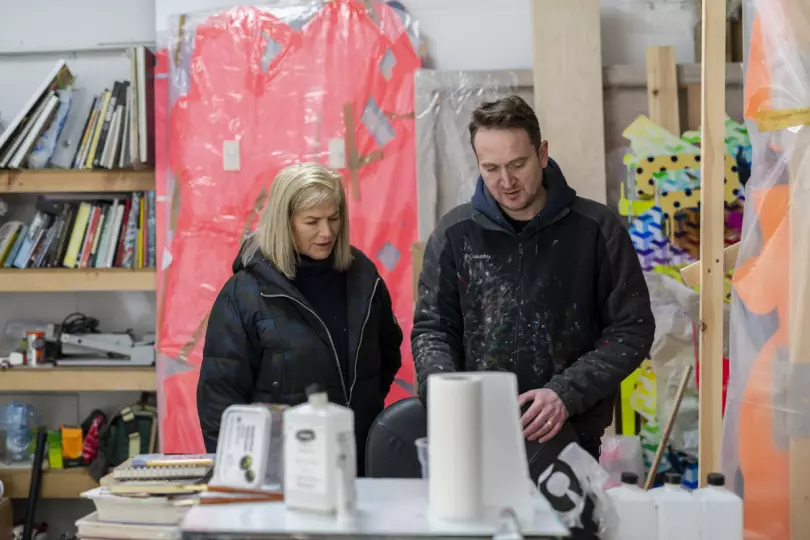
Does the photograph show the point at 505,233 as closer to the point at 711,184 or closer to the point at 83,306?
the point at 711,184

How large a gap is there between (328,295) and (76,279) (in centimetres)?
166

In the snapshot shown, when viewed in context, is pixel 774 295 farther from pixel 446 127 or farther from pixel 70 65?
pixel 70 65

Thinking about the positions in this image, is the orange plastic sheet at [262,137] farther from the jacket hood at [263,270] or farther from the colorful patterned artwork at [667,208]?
the jacket hood at [263,270]

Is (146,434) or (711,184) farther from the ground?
(711,184)

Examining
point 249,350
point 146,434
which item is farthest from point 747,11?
point 146,434

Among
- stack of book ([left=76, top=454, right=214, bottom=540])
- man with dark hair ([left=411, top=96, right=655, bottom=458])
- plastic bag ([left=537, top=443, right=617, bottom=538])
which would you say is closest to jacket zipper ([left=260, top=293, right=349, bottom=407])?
man with dark hair ([left=411, top=96, right=655, bottom=458])

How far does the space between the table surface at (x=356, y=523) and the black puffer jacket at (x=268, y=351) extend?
86 centimetres

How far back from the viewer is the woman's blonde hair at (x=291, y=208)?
215 centimetres

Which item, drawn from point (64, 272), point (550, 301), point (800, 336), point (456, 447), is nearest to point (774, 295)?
point (800, 336)

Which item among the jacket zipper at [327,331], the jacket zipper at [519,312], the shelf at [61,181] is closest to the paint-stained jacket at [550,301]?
the jacket zipper at [519,312]

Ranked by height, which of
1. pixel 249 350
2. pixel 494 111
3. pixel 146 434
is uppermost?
pixel 494 111

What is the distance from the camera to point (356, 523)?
1163mm

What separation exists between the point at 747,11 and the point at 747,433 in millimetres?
1077

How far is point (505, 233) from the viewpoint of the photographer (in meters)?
1.92
